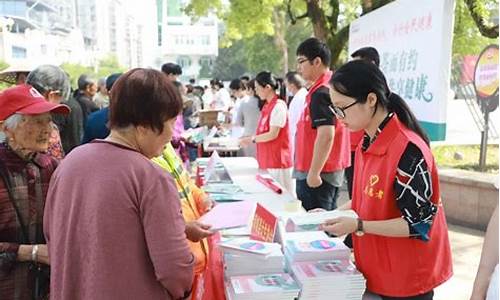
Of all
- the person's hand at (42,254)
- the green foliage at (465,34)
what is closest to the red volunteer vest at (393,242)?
the person's hand at (42,254)

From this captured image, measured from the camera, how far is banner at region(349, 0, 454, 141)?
3.60 metres

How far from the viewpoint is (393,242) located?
140 cm

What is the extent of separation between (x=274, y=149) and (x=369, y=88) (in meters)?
2.39

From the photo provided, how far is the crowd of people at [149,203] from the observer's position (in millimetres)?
1056

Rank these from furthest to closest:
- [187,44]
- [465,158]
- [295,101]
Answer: [187,44] < [465,158] < [295,101]

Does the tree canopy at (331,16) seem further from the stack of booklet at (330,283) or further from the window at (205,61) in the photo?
the window at (205,61)

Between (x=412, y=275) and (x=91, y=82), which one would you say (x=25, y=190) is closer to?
(x=412, y=275)

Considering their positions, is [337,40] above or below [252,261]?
above

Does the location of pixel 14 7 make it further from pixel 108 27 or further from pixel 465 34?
pixel 465 34

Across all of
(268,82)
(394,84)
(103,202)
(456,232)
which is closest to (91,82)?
(268,82)

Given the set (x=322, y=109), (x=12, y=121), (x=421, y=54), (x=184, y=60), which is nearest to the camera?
(x=12, y=121)

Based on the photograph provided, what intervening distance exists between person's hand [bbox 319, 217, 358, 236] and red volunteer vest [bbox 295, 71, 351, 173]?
1.37 meters

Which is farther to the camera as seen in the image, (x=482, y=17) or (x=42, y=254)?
(x=482, y=17)

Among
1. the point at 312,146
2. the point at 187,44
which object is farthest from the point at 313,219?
the point at 187,44
